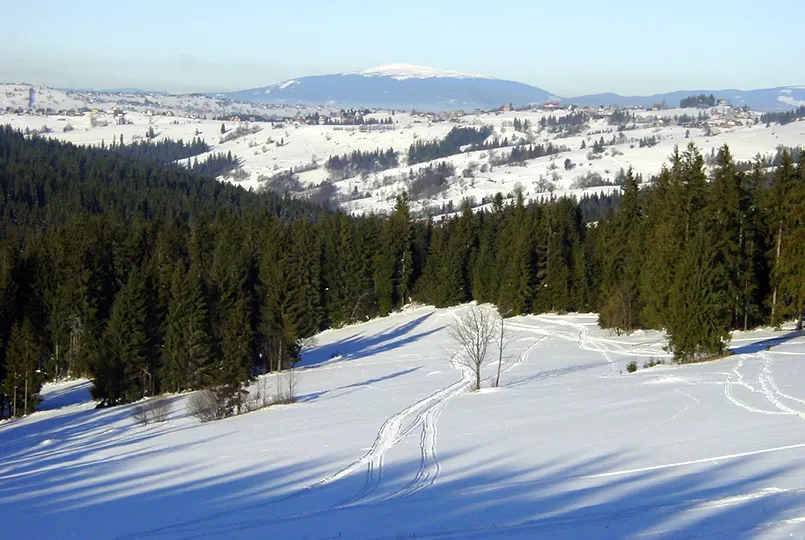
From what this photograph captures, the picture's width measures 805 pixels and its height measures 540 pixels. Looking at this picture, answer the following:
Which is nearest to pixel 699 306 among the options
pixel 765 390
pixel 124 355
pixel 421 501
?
pixel 765 390

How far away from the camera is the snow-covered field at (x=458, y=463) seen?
45.3 ft

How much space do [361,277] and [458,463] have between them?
52232mm

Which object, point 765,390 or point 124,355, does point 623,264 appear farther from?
point 124,355

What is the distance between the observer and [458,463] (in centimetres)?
1923

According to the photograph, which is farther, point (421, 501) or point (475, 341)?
point (475, 341)

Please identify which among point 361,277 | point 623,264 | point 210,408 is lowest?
point 361,277

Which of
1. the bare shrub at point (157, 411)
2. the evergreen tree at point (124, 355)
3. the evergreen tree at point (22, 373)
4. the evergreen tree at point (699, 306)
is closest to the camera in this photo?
the evergreen tree at point (699, 306)

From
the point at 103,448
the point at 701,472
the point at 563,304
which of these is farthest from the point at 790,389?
the point at 563,304

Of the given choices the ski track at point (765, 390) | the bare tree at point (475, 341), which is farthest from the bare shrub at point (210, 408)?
the ski track at point (765, 390)

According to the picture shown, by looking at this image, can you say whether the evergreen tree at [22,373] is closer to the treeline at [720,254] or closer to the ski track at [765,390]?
the treeline at [720,254]

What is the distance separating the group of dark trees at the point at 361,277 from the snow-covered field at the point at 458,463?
462cm

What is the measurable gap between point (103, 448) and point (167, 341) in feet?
59.6

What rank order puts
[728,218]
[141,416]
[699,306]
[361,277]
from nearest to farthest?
[699,306], [141,416], [728,218], [361,277]

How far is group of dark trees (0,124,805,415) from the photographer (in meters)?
39.8
